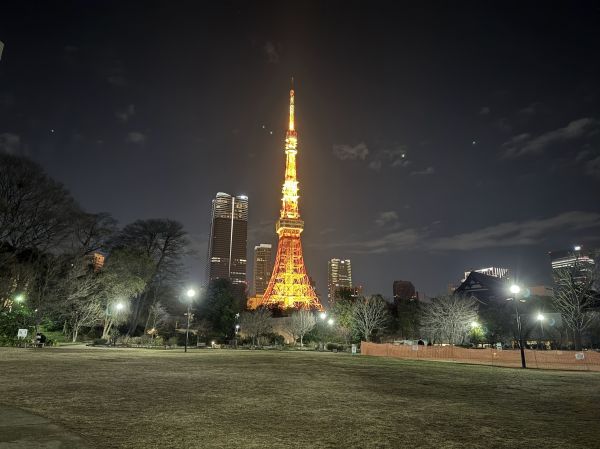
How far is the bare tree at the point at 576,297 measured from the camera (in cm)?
3919

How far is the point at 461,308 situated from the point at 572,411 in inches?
1717

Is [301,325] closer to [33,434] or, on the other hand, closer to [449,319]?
[449,319]

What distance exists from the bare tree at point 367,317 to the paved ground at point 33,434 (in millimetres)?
45331

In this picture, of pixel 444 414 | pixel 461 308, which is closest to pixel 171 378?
pixel 444 414

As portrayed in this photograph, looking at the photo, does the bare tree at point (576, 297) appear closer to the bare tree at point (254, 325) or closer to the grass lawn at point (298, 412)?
the grass lawn at point (298, 412)

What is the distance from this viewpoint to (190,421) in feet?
21.6

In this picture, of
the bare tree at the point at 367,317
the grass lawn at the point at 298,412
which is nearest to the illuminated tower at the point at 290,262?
the bare tree at the point at 367,317

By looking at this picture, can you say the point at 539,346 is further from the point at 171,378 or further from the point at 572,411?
the point at 171,378

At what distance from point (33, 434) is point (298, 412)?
4.31 meters

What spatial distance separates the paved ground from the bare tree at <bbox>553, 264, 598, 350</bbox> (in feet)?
144

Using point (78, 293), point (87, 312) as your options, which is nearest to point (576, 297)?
point (78, 293)

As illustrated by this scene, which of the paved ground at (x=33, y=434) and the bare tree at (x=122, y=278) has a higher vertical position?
the bare tree at (x=122, y=278)

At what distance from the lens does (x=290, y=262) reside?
269ft

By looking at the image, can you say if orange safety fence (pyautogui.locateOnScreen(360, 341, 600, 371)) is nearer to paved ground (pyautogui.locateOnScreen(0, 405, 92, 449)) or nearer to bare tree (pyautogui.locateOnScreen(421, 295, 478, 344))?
bare tree (pyautogui.locateOnScreen(421, 295, 478, 344))
